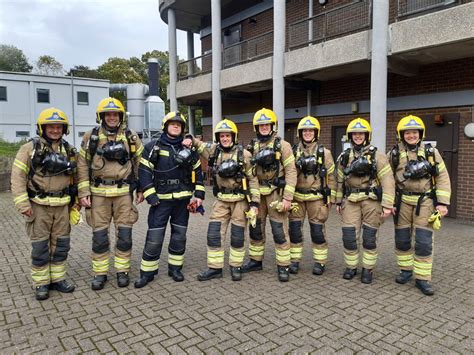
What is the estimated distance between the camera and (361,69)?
941 centimetres

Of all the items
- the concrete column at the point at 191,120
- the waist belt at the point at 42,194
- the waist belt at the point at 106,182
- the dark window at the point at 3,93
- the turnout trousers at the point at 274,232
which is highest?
the dark window at the point at 3,93

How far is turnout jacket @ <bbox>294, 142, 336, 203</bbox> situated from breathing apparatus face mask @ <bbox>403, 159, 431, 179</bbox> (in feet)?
3.15

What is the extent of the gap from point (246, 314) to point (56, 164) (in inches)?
102

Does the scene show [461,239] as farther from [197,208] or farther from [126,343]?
[126,343]

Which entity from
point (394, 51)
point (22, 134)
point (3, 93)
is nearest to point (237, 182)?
point (394, 51)

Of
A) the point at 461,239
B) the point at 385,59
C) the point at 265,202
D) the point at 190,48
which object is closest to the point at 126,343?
the point at 265,202

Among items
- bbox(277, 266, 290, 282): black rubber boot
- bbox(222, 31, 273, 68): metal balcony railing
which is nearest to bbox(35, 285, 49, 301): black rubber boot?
bbox(277, 266, 290, 282): black rubber boot

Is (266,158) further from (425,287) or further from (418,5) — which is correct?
(418,5)

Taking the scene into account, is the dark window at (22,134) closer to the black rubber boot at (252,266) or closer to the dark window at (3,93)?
the dark window at (3,93)

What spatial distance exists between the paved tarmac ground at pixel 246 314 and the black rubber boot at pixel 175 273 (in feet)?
0.22

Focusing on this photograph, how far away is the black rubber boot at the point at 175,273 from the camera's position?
186 inches

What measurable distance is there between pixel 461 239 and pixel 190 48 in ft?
45.4

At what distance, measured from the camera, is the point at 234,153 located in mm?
4805

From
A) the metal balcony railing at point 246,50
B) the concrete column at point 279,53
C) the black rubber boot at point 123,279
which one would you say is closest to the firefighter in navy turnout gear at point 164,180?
the black rubber boot at point 123,279
